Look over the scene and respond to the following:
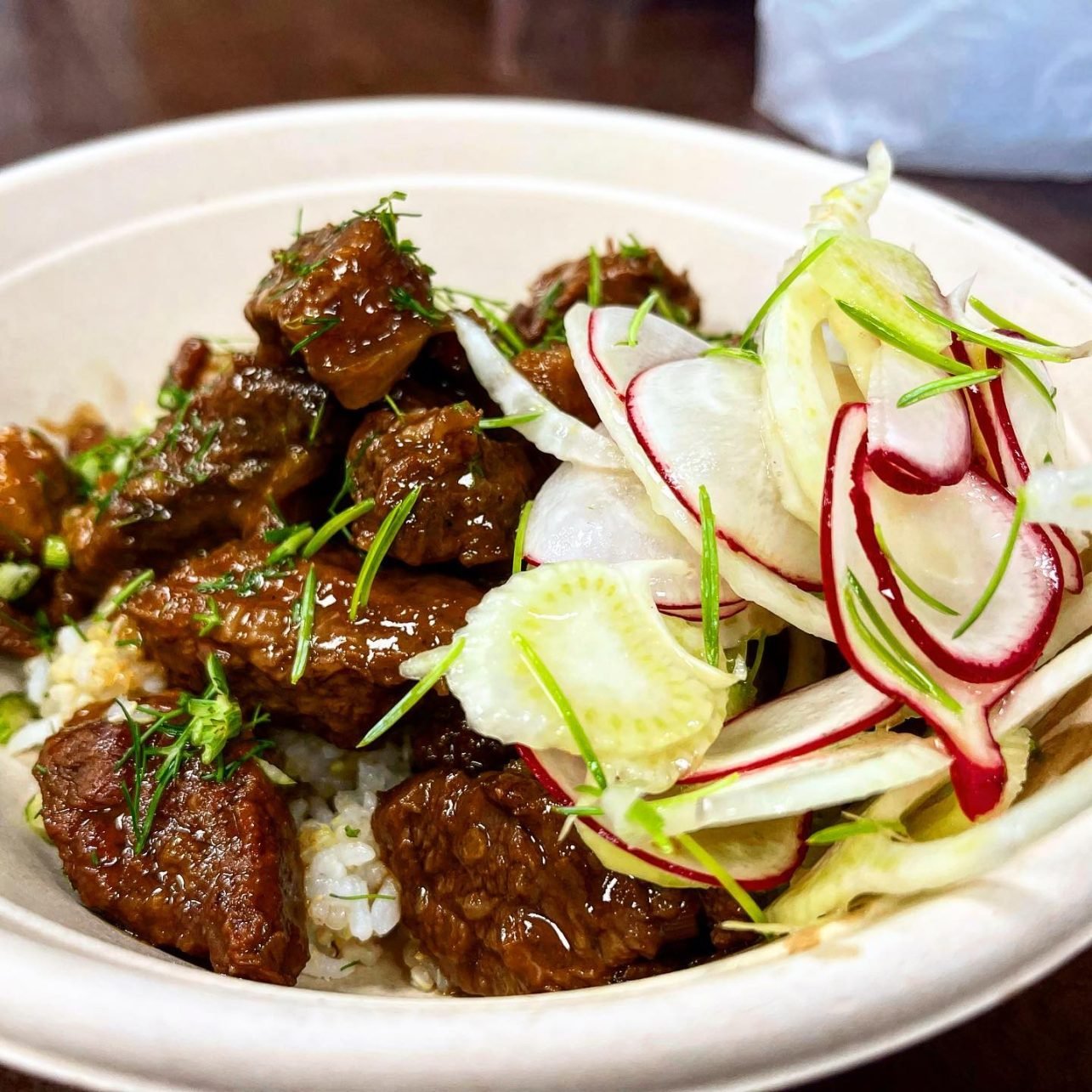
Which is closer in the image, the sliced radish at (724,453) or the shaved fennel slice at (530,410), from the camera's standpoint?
the sliced radish at (724,453)

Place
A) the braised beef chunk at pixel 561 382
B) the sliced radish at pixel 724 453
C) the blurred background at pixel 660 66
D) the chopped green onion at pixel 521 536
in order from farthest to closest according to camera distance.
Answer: the blurred background at pixel 660 66, the braised beef chunk at pixel 561 382, the chopped green onion at pixel 521 536, the sliced radish at pixel 724 453

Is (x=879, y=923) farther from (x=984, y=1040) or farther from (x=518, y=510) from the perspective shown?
(x=518, y=510)

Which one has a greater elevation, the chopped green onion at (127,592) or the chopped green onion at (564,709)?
the chopped green onion at (564,709)

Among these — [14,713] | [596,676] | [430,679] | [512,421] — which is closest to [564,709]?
[596,676]

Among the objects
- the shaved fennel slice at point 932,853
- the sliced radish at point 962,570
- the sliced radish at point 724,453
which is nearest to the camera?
the shaved fennel slice at point 932,853

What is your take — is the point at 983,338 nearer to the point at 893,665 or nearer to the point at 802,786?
the point at 893,665

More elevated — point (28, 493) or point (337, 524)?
point (337, 524)

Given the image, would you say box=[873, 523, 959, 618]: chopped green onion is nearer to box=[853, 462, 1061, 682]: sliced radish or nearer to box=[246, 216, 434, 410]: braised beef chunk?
box=[853, 462, 1061, 682]: sliced radish

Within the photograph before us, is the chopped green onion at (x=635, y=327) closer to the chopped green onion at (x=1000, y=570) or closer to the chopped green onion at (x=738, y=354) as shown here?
the chopped green onion at (x=738, y=354)

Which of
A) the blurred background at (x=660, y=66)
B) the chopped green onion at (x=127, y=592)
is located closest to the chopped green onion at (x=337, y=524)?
the chopped green onion at (x=127, y=592)
